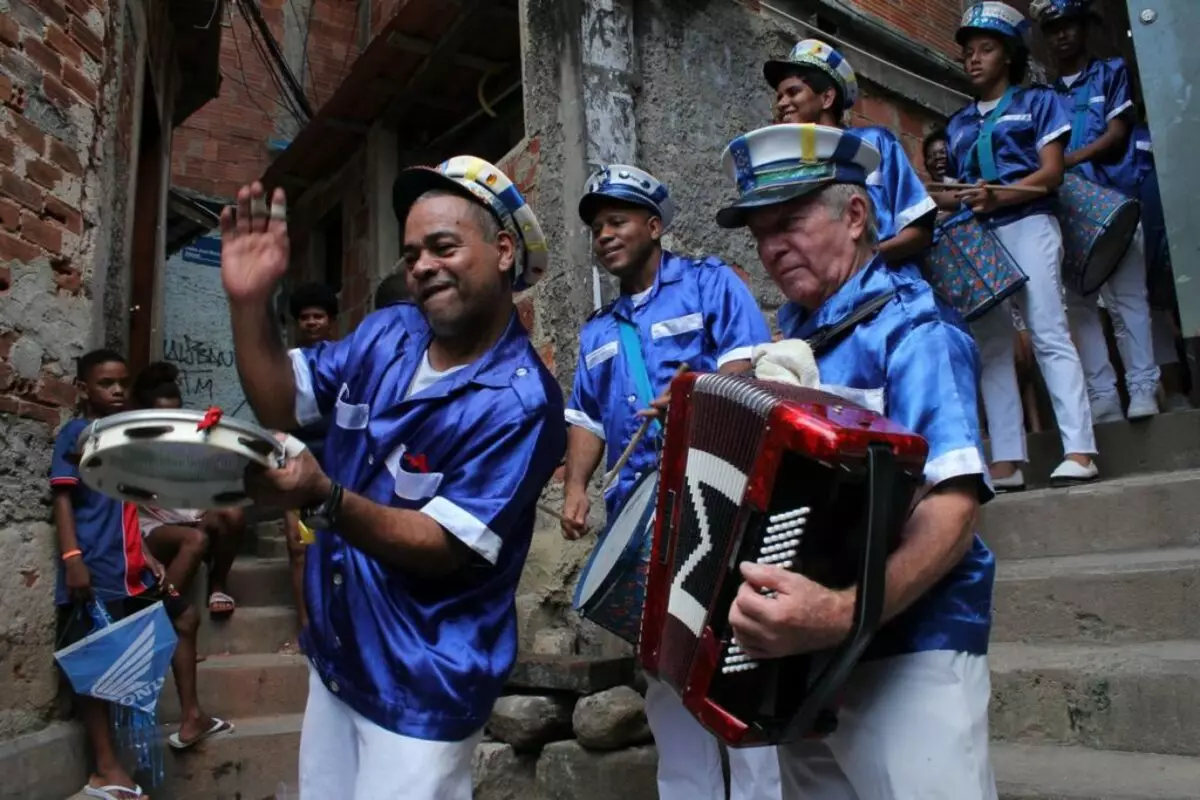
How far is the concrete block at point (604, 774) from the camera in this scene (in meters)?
3.68

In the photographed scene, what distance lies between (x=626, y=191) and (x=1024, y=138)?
2025 millimetres

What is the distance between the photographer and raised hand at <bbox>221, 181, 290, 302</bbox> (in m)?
2.20

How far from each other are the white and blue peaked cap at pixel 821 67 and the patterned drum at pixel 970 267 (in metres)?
0.71

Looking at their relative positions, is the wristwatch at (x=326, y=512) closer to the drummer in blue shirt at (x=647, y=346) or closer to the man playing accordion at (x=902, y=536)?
the man playing accordion at (x=902, y=536)

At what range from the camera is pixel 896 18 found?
7.11 meters

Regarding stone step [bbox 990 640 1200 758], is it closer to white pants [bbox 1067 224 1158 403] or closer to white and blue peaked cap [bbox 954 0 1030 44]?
white pants [bbox 1067 224 1158 403]

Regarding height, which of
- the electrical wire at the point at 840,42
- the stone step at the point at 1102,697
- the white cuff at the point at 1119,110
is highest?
the electrical wire at the point at 840,42

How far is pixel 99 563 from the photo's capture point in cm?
401

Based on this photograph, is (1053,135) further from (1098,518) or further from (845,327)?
(845,327)

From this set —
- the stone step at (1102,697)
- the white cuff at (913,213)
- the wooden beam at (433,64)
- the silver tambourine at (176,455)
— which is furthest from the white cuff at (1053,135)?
the wooden beam at (433,64)

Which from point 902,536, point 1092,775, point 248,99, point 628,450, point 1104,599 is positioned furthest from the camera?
point 248,99

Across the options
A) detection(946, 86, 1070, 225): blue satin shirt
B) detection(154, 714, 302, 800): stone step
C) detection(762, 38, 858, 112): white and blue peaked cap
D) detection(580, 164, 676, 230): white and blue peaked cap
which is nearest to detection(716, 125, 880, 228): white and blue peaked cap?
detection(580, 164, 676, 230): white and blue peaked cap

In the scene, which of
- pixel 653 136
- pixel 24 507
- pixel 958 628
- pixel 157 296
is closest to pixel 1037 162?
pixel 653 136

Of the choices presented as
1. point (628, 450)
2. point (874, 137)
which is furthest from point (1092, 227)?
point (628, 450)
